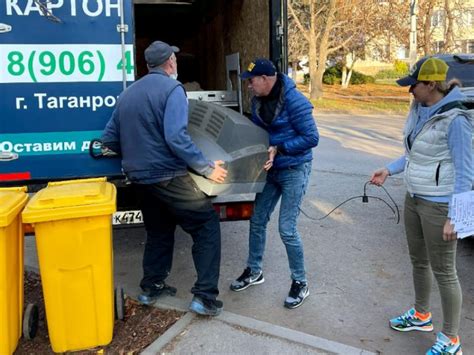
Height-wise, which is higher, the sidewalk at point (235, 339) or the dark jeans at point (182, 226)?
the dark jeans at point (182, 226)

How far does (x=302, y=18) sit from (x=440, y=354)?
29.2 meters

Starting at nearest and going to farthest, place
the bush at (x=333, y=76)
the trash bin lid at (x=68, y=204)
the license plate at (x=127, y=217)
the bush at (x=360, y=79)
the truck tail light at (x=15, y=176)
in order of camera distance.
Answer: the trash bin lid at (x=68, y=204) → the truck tail light at (x=15, y=176) → the license plate at (x=127, y=217) → the bush at (x=360, y=79) → the bush at (x=333, y=76)

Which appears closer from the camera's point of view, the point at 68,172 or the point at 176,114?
the point at 176,114

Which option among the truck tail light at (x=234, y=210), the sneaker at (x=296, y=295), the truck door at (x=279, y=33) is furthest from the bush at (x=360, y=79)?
the sneaker at (x=296, y=295)

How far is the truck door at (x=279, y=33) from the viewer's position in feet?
14.7

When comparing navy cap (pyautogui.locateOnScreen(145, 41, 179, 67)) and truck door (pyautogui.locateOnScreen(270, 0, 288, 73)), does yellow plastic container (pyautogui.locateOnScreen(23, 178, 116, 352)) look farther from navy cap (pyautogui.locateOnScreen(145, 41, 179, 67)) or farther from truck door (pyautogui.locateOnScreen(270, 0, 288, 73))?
truck door (pyautogui.locateOnScreen(270, 0, 288, 73))

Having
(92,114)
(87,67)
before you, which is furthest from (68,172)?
(87,67)

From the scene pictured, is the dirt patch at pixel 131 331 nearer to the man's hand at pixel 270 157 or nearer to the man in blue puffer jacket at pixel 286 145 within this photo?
the man in blue puffer jacket at pixel 286 145

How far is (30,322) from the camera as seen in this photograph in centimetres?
347

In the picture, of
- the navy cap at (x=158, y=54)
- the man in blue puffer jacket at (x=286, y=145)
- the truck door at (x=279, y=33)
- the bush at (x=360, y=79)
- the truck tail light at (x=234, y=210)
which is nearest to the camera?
the navy cap at (x=158, y=54)

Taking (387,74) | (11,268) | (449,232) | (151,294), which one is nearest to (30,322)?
(11,268)

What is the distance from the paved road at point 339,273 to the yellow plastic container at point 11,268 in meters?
1.11

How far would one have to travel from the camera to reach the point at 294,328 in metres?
3.67

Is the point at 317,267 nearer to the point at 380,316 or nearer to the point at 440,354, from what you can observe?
the point at 380,316
